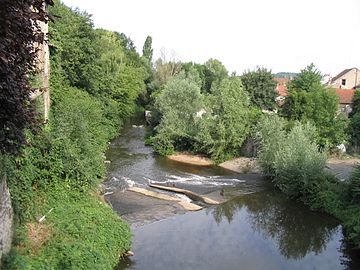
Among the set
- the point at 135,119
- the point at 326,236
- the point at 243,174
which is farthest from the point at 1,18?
the point at 135,119

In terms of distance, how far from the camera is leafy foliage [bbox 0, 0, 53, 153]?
7.06 meters

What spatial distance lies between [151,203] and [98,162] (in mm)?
4217

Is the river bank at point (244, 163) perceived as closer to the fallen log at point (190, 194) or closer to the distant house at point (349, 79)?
the fallen log at point (190, 194)

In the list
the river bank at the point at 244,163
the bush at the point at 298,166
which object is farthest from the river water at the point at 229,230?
the river bank at the point at 244,163

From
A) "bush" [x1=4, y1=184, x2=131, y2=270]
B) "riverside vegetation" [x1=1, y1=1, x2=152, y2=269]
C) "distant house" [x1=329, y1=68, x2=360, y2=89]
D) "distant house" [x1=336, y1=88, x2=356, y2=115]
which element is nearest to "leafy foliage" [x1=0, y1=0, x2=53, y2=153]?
"riverside vegetation" [x1=1, y1=1, x2=152, y2=269]

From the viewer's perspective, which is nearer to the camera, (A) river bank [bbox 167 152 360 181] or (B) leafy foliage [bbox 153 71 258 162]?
(A) river bank [bbox 167 152 360 181]

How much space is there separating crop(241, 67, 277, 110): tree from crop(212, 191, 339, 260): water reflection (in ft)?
81.3

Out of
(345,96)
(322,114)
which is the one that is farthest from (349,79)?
(322,114)

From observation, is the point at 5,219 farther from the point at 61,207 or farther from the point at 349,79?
the point at 349,79

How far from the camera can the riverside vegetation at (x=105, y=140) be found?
1399 cm

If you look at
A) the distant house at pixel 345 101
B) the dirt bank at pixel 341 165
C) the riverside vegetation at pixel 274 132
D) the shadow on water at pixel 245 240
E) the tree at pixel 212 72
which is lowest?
the shadow on water at pixel 245 240

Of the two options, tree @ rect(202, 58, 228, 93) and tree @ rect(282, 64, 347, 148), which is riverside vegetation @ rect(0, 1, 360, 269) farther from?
tree @ rect(202, 58, 228, 93)

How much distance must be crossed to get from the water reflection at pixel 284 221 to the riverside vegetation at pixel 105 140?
978 mm

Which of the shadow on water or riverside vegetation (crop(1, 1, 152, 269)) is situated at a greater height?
riverside vegetation (crop(1, 1, 152, 269))
